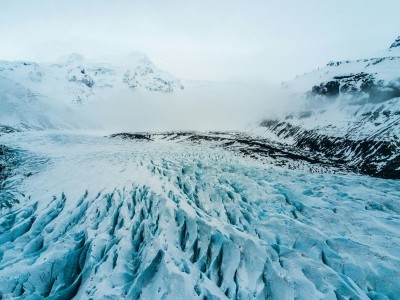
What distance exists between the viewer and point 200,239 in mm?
10562

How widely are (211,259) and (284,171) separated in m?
12.6

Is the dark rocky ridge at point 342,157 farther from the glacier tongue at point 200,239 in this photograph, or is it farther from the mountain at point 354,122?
the glacier tongue at point 200,239

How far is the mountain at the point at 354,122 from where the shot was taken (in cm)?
2314

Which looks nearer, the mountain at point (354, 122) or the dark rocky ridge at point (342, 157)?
the dark rocky ridge at point (342, 157)

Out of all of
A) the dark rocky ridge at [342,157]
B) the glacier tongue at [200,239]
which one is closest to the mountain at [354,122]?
the dark rocky ridge at [342,157]

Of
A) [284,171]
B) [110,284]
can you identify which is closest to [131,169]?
Answer: [284,171]

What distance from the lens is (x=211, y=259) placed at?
9.65m

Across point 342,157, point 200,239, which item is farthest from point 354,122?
point 200,239

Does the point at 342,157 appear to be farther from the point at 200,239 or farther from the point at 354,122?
the point at 200,239

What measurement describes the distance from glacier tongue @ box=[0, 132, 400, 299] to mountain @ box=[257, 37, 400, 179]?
6.34m

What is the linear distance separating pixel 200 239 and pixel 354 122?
2682cm

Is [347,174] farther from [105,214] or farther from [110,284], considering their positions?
[110,284]

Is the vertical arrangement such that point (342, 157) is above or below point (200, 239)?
below

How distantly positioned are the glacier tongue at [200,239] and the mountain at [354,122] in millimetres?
6345
